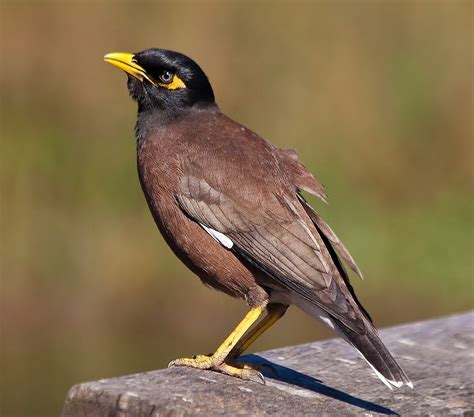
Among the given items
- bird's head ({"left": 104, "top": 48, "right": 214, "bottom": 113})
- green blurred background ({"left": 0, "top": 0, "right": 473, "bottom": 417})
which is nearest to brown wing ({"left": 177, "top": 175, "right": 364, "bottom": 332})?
bird's head ({"left": 104, "top": 48, "right": 214, "bottom": 113})

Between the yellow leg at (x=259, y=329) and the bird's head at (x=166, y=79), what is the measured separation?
114 centimetres

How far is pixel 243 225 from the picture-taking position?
5855mm

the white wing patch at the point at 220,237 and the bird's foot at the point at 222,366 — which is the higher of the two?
the white wing patch at the point at 220,237

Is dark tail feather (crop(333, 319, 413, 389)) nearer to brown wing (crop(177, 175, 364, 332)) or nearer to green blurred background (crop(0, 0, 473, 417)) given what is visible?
brown wing (crop(177, 175, 364, 332))

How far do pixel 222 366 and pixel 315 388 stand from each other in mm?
623

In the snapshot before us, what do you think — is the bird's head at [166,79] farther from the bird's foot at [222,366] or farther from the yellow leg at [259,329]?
the bird's foot at [222,366]

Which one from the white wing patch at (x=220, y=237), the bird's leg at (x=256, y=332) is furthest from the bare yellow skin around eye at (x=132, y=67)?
the bird's leg at (x=256, y=332)

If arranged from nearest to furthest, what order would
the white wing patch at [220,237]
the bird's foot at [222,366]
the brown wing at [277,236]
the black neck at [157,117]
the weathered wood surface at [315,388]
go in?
the weathered wood surface at [315,388] → the bird's foot at [222,366] → the brown wing at [277,236] → the white wing patch at [220,237] → the black neck at [157,117]

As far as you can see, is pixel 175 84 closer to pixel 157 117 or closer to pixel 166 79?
pixel 166 79

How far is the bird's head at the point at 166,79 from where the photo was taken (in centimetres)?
639

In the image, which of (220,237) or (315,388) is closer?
(315,388)

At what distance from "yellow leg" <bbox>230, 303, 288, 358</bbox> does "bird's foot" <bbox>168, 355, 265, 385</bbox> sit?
0.70 feet

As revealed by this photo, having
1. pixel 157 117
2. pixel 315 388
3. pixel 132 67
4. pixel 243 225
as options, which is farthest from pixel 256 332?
pixel 132 67

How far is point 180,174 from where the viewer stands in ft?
19.6
